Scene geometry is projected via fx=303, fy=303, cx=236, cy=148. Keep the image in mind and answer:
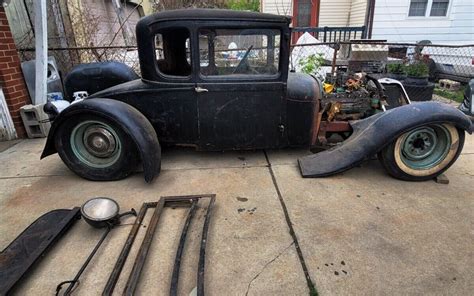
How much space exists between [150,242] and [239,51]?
2086mm

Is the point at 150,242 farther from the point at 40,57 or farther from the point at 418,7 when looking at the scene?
the point at 418,7

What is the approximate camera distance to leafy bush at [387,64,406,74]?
248 inches

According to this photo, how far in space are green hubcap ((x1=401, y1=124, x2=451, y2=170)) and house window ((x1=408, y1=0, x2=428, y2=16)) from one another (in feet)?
27.0

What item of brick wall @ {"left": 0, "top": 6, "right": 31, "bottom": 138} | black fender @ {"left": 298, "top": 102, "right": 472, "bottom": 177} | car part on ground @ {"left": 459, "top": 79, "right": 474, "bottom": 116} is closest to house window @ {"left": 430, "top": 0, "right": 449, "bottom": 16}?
car part on ground @ {"left": 459, "top": 79, "right": 474, "bottom": 116}

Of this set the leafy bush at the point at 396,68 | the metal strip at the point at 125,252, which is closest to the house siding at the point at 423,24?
the leafy bush at the point at 396,68

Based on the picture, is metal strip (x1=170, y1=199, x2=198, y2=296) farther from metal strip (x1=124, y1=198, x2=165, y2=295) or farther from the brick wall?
the brick wall

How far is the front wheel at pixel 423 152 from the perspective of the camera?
10.2ft

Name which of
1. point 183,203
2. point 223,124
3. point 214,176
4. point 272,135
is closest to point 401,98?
point 272,135

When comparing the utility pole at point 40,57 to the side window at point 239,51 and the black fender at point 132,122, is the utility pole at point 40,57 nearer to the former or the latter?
the black fender at point 132,122

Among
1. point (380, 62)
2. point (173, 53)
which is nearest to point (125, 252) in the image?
point (173, 53)

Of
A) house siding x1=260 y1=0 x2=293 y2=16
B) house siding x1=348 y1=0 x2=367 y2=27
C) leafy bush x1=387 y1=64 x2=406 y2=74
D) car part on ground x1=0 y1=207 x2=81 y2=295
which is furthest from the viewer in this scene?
house siding x1=260 y1=0 x2=293 y2=16

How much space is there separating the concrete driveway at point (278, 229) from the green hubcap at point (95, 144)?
0.26 meters

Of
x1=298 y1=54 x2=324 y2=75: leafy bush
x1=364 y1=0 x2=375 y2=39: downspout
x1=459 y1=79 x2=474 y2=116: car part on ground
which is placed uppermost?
x1=364 y1=0 x2=375 y2=39: downspout

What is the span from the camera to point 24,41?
6.02m
